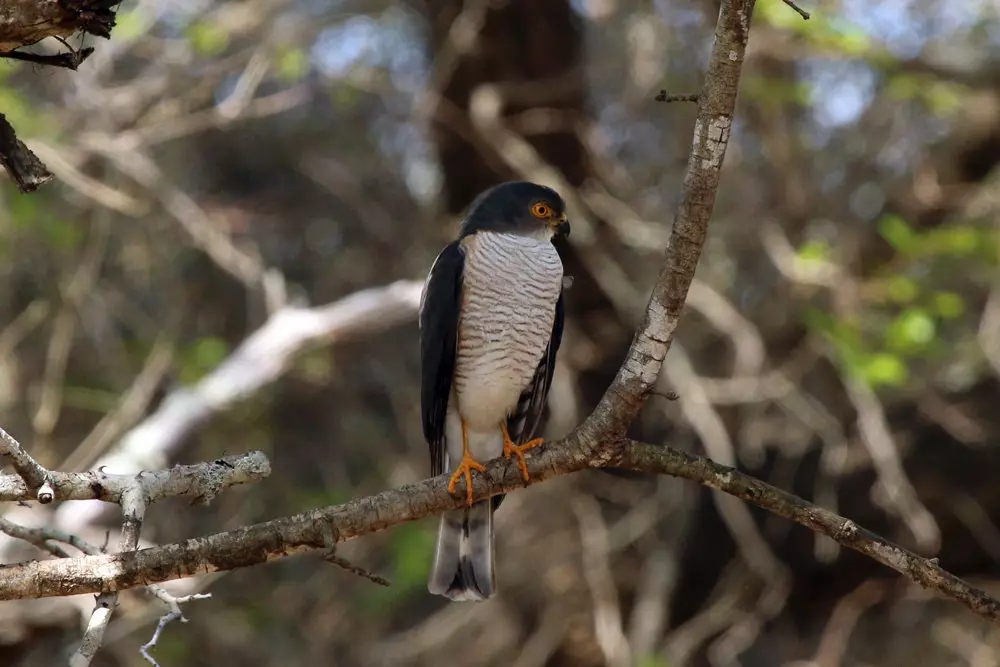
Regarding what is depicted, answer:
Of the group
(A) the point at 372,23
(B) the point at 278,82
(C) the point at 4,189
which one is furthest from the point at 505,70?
(C) the point at 4,189

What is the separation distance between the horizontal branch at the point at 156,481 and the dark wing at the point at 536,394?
188 cm

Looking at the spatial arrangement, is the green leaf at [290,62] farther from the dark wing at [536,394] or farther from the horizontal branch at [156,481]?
the horizontal branch at [156,481]

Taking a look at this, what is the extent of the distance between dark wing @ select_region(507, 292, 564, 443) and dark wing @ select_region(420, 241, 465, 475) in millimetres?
380

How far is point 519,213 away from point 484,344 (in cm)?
59

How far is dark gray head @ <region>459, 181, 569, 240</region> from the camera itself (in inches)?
175

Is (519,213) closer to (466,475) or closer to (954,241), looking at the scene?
(466,475)

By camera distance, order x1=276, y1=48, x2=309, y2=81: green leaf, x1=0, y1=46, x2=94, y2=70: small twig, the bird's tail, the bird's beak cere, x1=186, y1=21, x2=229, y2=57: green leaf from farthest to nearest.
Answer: x1=276, y1=48, x2=309, y2=81: green leaf, x1=186, y1=21, x2=229, y2=57: green leaf, the bird's beak cere, the bird's tail, x1=0, y1=46, x2=94, y2=70: small twig

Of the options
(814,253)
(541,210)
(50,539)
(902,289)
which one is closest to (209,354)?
(541,210)

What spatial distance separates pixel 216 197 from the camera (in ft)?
26.2

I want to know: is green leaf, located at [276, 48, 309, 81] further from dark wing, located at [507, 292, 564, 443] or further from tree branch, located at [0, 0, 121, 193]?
tree branch, located at [0, 0, 121, 193]

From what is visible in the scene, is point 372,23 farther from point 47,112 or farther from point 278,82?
point 47,112

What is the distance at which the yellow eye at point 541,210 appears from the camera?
4.44 metres

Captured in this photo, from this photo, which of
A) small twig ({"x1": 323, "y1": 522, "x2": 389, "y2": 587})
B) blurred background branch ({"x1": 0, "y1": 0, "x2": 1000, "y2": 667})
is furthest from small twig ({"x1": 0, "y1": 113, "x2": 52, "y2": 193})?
blurred background branch ({"x1": 0, "y1": 0, "x2": 1000, "y2": 667})

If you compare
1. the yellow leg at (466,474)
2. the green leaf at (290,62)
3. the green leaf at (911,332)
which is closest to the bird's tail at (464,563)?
the yellow leg at (466,474)
